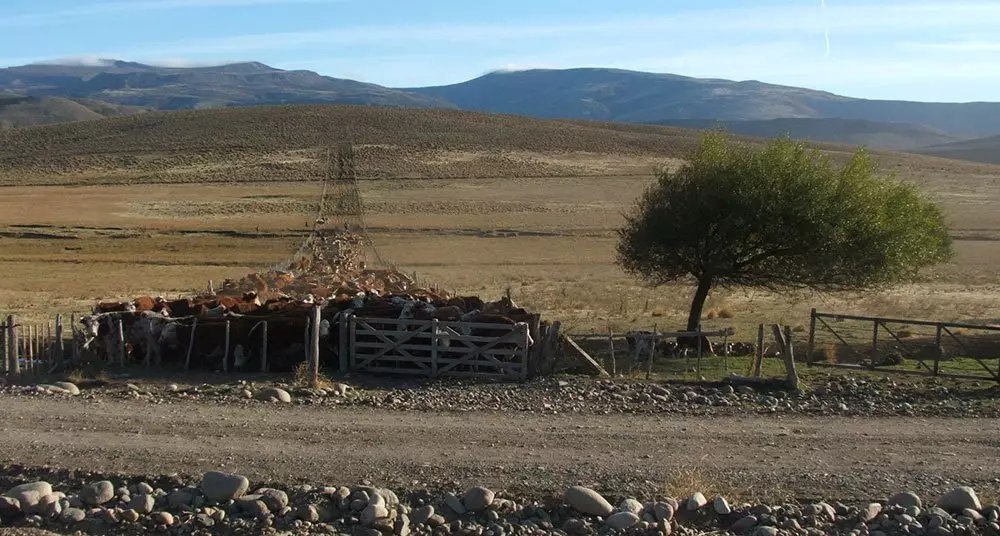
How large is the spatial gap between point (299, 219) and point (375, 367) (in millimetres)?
47271

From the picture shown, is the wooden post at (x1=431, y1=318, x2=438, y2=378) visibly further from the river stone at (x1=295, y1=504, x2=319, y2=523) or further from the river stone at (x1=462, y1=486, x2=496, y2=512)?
the river stone at (x1=295, y1=504, x2=319, y2=523)

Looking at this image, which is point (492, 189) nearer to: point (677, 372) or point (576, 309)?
point (576, 309)

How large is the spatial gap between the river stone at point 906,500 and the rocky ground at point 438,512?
1 centimetres

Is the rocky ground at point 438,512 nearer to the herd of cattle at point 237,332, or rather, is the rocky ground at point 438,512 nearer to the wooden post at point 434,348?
the wooden post at point 434,348

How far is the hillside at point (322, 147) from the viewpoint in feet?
293

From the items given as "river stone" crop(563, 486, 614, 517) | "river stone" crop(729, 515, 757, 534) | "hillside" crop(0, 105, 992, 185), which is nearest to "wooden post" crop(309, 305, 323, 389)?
"river stone" crop(563, 486, 614, 517)

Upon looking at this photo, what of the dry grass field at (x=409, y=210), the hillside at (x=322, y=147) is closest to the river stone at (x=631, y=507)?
the dry grass field at (x=409, y=210)

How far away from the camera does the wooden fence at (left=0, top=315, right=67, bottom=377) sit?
15573mm

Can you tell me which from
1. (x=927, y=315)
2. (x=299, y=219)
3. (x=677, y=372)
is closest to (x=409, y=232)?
(x=299, y=219)

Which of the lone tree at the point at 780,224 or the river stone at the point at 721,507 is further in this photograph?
the lone tree at the point at 780,224

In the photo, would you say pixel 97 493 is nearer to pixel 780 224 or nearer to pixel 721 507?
pixel 721 507

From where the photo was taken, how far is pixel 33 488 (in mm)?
9695

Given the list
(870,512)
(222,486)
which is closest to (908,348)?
(870,512)

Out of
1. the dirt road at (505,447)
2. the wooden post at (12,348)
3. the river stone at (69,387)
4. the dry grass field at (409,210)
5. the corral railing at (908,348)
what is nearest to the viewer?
the dirt road at (505,447)
